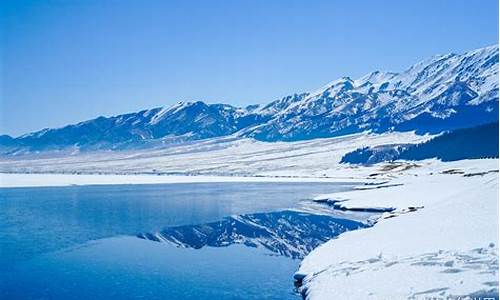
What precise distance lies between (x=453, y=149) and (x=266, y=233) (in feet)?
409

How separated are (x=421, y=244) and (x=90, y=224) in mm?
29319

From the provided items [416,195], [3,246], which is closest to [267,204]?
[416,195]

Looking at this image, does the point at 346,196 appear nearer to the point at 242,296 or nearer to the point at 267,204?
the point at 267,204

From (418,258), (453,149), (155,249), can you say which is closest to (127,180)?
(155,249)

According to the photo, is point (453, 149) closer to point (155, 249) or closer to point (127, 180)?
point (127, 180)

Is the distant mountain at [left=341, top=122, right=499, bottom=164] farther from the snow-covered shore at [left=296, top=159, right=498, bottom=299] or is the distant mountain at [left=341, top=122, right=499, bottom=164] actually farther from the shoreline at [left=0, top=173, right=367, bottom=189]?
the snow-covered shore at [left=296, top=159, right=498, bottom=299]

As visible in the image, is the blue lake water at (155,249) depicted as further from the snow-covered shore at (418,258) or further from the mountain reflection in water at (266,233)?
the snow-covered shore at (418,258)

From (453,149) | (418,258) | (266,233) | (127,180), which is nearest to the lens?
(418,258)

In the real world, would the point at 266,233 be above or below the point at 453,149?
below

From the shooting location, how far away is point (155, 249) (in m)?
32.4

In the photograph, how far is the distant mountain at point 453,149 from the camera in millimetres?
141250

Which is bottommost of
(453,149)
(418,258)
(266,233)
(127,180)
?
(266,233)

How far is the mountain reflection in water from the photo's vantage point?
112 ft

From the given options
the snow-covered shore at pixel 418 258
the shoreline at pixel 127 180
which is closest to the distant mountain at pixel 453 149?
the shoreline at pixel 127 180
